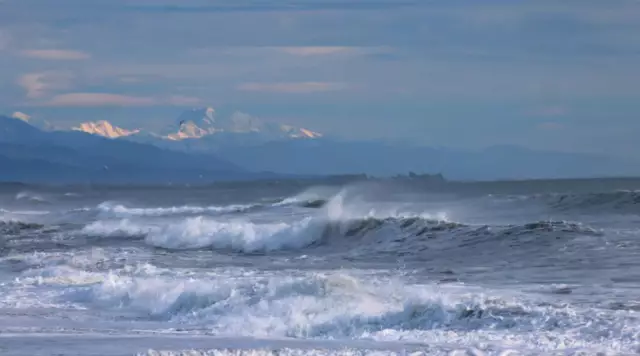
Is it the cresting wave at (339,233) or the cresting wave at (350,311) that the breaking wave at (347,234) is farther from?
the cresting wave at (350,311)

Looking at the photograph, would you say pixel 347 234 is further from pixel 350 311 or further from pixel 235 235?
pixel 350 311

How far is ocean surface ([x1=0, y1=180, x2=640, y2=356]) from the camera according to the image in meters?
13.6

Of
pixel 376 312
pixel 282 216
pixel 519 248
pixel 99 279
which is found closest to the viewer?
pixel 376 312

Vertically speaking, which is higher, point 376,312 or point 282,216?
point 282,216

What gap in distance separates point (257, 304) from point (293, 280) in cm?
127

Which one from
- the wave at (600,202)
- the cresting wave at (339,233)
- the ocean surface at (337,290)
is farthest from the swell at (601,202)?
the cresting wave at (339,233)

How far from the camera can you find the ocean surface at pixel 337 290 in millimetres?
13648

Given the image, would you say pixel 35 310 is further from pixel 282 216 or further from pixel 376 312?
pixel 282 216

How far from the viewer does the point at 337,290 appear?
56.1 feet

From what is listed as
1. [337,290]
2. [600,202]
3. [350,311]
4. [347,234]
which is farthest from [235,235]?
[350,311]

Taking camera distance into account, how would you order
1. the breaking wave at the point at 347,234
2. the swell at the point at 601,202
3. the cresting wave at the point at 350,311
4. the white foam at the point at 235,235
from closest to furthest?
the cresting wave at the point at 350,311, the breaking wave at the point at 347,234, the white foam at the point at 235,235, the swell at the point at 601,202

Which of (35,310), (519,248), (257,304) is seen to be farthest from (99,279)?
(519,248)

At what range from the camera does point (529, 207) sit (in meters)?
43.4

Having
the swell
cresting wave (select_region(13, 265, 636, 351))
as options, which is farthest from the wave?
cresting wave (select_region(13, 265, 636, 351))
